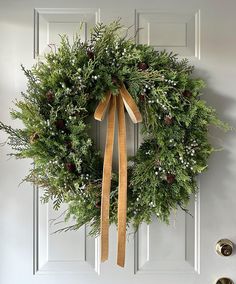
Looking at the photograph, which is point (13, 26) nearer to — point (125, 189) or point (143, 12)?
point (143, 12)

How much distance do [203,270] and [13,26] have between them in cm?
103

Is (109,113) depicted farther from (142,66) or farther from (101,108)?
(142,66)

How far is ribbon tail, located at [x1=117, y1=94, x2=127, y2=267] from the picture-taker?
953 mm

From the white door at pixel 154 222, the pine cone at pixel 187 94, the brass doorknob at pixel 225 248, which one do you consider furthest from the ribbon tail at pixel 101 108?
the brass doorknob at pixel 225 248

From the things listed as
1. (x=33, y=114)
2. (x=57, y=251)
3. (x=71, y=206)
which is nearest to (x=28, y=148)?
(x=33, y=114)

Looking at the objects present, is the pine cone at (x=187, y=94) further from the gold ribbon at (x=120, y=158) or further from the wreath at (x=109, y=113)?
the gold ribbon at (x=120, y=158)

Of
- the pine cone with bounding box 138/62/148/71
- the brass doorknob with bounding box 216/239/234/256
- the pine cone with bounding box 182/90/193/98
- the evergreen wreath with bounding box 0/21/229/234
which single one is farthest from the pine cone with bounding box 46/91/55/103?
the brass doorknob with bounding box 216/239/234/256

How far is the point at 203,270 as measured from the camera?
112cm

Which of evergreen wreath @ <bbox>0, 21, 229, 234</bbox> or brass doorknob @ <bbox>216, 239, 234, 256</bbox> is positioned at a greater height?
evergreen wreath @ <bbox>0, 21, 229, 234</bbox>

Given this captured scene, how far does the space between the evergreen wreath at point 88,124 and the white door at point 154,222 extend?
0.34 ft

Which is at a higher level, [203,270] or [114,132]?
[114,132]

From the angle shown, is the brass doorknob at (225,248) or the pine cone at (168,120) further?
the brass doorknob at (225,248)

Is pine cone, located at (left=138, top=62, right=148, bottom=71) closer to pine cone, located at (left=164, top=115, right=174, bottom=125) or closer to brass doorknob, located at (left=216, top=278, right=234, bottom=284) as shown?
pine cone, located at (left=164, top=115, right=174, bottom=125)

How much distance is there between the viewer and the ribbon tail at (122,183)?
953mm
